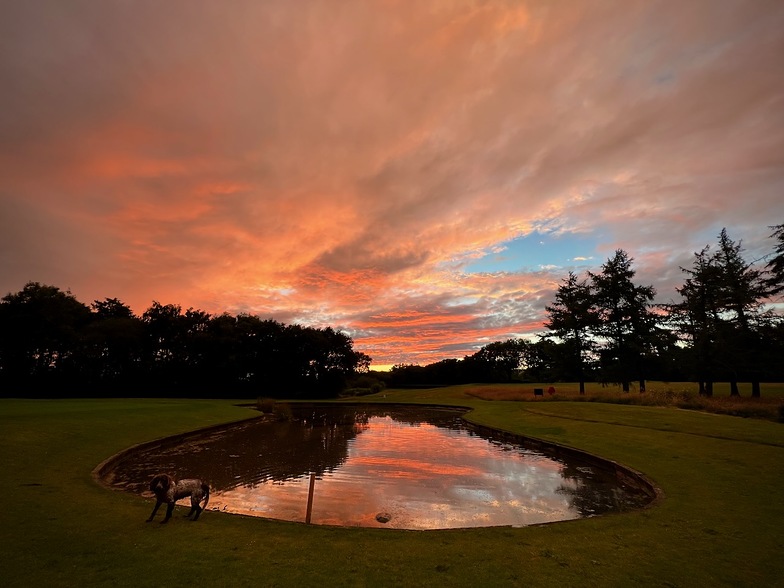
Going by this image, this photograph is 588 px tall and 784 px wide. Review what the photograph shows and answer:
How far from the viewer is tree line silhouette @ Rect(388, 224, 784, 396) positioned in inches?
1480

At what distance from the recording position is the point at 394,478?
1576cm

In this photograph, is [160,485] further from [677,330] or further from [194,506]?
[677,330]

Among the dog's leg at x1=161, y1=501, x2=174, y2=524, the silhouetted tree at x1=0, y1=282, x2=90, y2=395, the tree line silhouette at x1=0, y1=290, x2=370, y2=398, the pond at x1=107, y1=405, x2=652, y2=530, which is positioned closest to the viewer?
the dog's leg at x1=161, y1=501, x2=174, y2=524

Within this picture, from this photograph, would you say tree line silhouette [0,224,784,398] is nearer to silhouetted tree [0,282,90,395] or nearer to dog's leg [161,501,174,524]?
silhouetted tree [0,282,90,395]

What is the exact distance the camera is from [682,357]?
42188 mm

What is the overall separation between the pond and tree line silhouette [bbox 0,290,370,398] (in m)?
49.9

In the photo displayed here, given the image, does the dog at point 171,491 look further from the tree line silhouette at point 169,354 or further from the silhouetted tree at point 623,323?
the tree line silhouette at point 169,354

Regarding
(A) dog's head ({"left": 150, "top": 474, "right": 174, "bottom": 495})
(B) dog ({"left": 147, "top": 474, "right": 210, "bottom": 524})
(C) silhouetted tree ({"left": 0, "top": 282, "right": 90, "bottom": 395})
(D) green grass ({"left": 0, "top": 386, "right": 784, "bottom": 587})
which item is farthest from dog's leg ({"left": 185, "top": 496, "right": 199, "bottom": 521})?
(C) silhouetted tree ({"left": 0, "top": 282, "right": 90, "bottom": 395})

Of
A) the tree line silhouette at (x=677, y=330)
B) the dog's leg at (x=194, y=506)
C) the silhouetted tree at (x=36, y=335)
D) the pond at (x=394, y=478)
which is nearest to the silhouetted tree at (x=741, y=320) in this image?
the tree line silhouette at (x=677, y=330)

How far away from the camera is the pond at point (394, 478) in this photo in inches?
452

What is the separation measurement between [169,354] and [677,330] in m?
84.2

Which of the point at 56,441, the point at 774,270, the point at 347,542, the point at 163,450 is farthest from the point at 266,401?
the point at 774,270

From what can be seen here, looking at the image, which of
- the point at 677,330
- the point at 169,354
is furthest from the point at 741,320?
the point at 169,354

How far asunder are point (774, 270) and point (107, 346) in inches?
3763
